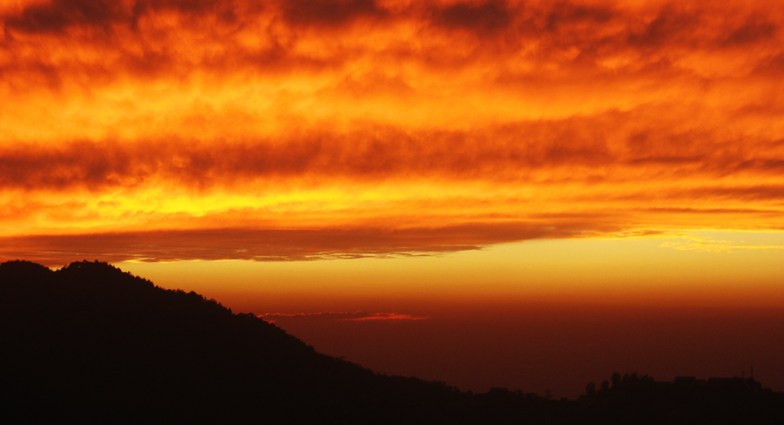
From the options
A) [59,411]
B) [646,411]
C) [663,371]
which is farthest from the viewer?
[663,371]

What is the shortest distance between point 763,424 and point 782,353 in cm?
18217

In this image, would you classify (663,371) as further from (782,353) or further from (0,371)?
(0,371)

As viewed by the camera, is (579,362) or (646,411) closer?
(646,411)

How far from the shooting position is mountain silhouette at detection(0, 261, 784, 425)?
112 ft

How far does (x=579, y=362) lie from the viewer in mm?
189125

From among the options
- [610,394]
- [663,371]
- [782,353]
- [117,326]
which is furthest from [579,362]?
[117,326]

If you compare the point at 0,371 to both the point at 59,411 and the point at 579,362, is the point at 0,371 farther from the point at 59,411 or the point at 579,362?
the point at 579,362

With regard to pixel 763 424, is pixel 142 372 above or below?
above

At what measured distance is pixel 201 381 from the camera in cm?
3784

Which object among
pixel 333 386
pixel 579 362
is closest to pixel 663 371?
pixel 579 362

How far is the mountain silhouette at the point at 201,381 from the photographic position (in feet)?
112

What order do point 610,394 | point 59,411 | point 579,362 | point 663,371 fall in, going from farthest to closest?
1. point 579,362
2. point 663,371
3. point 610,394
4. point 59,411

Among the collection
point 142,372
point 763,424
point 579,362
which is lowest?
point 579,362

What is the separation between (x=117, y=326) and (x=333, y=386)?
44.0 feet
